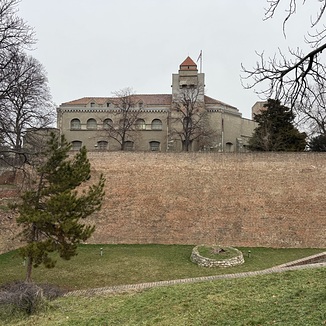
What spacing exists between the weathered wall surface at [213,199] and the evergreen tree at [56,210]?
7207 mm

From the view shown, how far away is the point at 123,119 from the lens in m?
32.5

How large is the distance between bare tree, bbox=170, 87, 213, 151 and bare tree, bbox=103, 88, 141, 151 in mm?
3575

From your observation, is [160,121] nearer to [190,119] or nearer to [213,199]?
[190,119]

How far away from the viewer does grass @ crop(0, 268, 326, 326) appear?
5320 millimetres

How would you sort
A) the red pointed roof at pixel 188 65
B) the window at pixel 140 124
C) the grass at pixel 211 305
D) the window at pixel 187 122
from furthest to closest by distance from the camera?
the red pointed roof at pixel 188 65, the window at pixel 140 124, the window at pixel 187 122, the grass at pixel 211 305

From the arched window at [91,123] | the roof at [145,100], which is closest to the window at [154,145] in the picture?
the roof at [145,100]

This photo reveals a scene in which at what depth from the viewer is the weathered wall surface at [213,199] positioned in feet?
55.0

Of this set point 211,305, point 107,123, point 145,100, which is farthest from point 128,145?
point 211,305

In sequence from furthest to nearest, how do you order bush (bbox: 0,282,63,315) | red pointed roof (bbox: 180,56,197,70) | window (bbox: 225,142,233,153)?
red pointed roof (bbox: 180,56,197,70) < window (bbox: 225,142,233,153) < bush (bbox: 0,282,63,315)

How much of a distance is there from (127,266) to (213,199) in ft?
20.0

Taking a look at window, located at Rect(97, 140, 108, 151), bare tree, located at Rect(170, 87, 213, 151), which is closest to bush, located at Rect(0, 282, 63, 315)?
bare tree, located at Rect(170, 87, 213, 151)

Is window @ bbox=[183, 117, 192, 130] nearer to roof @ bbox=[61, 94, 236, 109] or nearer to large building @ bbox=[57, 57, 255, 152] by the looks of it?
large building @ bbox=[57, 57, 255, 152]

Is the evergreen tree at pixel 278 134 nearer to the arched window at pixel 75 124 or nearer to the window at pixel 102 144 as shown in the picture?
the window at pixel 102 144

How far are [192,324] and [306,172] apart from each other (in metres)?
13.4
